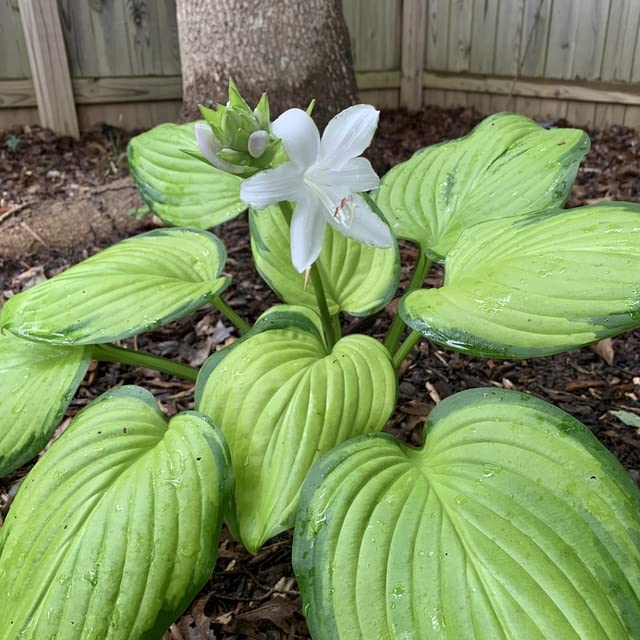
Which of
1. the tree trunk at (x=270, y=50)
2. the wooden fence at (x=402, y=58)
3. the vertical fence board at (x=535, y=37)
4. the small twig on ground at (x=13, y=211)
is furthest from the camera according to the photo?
the vertical fence board at (x=535, y=37)

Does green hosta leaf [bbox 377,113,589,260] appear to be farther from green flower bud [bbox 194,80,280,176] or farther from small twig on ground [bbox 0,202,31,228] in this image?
small twig on ground [bbox 0,202,31,228]

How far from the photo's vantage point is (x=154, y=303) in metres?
1.23

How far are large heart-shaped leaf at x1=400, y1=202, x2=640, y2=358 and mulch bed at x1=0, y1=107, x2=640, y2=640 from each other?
63cm

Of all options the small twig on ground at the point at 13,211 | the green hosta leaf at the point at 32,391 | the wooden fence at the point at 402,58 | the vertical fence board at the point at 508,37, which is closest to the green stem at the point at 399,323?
the green hosta leaf at the point at 32,391

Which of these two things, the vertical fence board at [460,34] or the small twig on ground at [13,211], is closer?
the small twig on ground at [13,211]

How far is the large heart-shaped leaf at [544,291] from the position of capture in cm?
95

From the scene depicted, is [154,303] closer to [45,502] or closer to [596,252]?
[45,502]

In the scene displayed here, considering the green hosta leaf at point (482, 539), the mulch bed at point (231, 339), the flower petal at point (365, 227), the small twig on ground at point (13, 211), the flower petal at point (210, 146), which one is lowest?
the mulch bed at point (231, 339)

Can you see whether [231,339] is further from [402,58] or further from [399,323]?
[402,58]

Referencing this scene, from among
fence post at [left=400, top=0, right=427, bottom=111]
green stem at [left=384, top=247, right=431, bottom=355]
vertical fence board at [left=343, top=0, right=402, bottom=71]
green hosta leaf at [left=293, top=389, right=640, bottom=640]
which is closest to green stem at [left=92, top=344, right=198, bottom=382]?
green stem at [left=384, top=247, right=431, bottom=355]

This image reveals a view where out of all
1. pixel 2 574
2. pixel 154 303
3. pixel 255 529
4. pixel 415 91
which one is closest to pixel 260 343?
pixel 154 303

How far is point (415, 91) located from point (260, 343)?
392 centimetres

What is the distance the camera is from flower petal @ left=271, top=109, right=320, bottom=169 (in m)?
0.99

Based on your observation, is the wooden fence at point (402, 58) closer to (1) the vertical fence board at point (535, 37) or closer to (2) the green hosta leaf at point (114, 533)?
(1) the vertical fence board at point (535, 37)
